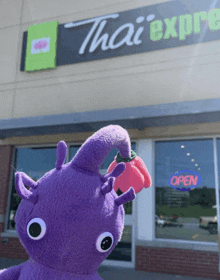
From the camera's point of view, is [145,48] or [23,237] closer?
[23,237]

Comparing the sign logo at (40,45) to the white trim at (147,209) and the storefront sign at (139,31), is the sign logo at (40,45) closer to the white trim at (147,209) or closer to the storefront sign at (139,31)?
the storefront sign at (139,31)

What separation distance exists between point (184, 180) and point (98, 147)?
5378 millimetres

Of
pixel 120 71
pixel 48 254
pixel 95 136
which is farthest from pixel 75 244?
pixel 120 71

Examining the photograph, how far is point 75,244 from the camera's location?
63.8 inches

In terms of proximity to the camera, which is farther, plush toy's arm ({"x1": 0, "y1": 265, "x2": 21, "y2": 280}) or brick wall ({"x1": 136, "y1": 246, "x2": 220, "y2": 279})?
brick wall ({"x1": 136, "y1": 246, "x2": 220, "y2": 279})

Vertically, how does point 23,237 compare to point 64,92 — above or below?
below

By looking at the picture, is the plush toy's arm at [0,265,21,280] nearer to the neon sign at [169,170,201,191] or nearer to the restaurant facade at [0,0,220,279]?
the restaurant facade at [0,0,220,279]

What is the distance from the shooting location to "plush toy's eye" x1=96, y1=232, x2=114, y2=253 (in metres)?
1.66

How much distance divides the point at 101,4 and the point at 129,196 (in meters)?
7.65

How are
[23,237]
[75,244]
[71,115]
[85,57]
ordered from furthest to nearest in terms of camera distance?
[85,57]
[71,115]
[23,237]
[75,244]

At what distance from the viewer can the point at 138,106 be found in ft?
20.4

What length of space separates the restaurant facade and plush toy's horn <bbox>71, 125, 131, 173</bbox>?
4.31 metres

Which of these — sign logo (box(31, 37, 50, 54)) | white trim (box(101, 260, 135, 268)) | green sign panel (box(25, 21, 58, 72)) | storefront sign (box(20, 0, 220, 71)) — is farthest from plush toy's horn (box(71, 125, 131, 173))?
sign logo (box(31, 37, 50, 54))

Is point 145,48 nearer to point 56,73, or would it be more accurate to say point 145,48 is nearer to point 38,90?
point 56,73
